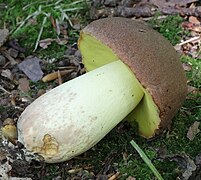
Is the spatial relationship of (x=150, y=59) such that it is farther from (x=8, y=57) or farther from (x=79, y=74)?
(x=8, y=57)

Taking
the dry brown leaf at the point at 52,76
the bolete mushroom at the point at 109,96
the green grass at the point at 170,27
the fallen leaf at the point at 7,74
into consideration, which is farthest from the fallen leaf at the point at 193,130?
the fallen leaf at the point at 7,74

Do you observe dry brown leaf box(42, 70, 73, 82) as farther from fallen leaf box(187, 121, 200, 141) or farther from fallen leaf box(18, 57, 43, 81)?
fallen leaf box(187, 121, 200, 141)

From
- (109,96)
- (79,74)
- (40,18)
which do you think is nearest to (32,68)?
(79,74)

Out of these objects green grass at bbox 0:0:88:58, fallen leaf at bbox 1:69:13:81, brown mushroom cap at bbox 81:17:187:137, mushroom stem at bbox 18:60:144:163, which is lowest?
fallen leaf at bbox 1:69:13:81

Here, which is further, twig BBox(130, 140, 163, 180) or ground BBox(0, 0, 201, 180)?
ground BBox(0, 0, 201, 180)

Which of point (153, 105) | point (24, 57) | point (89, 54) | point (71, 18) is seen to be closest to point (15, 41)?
point (24, 57)

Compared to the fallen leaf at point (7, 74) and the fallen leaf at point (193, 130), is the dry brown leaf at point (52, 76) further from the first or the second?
the fallen leaf at point (193, 130)

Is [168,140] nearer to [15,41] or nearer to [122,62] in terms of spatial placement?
[122,62]

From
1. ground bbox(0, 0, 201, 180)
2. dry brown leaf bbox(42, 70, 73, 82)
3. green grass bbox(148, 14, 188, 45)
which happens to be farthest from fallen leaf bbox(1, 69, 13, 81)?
green grass bbox(148, 14, 188, 45)
